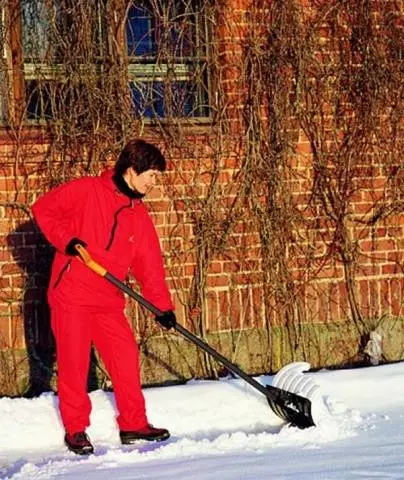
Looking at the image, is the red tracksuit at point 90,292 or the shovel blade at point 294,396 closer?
the red tracksuit at point 90,292

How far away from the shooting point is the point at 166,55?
776cm

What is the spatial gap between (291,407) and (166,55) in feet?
9.21

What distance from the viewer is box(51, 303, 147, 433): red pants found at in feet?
20.0

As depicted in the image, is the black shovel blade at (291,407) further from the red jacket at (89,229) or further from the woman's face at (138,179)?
the woman's face at (138,179)

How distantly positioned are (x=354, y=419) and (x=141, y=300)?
1.49 metres

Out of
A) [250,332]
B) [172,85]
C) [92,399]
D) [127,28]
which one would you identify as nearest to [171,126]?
[172,85]

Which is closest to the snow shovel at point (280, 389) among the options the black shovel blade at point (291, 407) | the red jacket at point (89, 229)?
the black shovel blade at point (291, 407)

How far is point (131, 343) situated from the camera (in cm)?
630

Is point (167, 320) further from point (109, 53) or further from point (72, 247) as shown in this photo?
point (109, 53)

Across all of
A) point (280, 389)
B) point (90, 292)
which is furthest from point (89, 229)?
point (280, 389)

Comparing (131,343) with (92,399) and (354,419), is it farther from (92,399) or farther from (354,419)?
(354,419)

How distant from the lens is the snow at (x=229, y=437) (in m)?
5.53

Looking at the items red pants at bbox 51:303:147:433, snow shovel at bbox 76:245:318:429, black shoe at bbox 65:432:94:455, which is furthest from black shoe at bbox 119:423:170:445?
snow shovel at bbox 76:245:318:429

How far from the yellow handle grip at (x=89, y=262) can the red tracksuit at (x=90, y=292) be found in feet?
0.29
